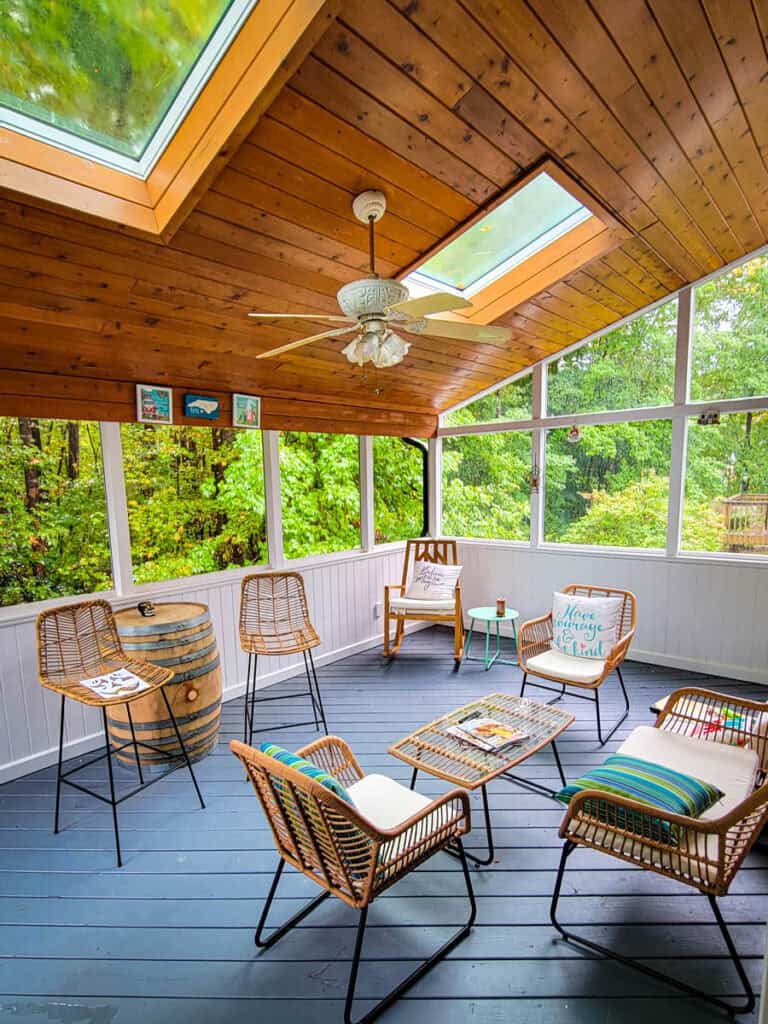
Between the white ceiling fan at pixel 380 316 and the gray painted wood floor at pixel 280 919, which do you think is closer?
the gray painted wood floor at pixel 280 919

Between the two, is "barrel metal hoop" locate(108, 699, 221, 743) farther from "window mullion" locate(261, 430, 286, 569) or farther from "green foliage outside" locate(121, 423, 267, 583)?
"window mullion" locate(261, 430, 286, 569)

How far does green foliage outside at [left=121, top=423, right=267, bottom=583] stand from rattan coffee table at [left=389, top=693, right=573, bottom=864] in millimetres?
2036

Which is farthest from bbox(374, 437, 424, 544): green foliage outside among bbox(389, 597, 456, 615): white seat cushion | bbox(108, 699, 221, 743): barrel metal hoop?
bbox(108, 699, 221, 743): barrel metal hoop

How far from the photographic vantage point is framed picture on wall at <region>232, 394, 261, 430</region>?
354 centimetres

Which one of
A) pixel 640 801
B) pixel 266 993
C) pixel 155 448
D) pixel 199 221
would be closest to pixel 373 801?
pixel 266 993

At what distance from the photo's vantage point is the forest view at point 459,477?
3006 millimetres

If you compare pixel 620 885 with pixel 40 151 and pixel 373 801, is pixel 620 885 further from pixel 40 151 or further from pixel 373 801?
pixel 40 151

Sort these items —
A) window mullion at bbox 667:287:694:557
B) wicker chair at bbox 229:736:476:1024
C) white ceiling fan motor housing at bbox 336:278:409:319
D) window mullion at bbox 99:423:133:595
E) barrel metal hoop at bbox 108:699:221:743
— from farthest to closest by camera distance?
window mullion at bbox 667:287:694:557 < window mullion at bbox 99:423:133:595 < barrel metal hoop at bbox 108:699:221:743 < white ceiling fan motor housing at bbox 336:278:409:319 < wicker chair at bbox 229:736:476:1024

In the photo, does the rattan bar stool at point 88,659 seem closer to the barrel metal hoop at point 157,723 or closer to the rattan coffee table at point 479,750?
the barrel metal hoop at point 157,723

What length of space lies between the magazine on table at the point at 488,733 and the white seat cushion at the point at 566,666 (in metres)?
0.79

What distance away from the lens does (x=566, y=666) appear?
10.4 ft

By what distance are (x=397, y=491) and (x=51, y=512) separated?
9.99 feet

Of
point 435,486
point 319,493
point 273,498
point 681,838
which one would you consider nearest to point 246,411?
point 273,498

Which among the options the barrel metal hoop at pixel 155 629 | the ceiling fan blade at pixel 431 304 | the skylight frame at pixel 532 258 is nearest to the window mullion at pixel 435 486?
the skylight frame at pixel 532 258
